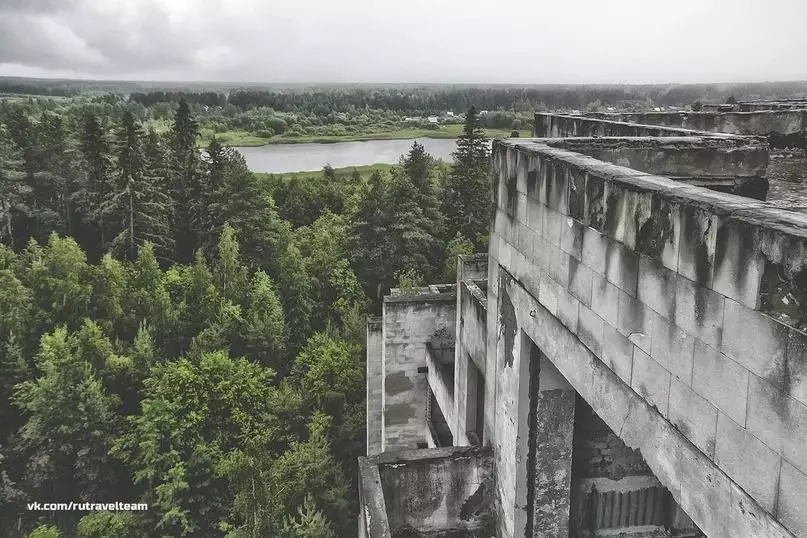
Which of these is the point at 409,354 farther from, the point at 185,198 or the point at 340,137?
the point at 340,137

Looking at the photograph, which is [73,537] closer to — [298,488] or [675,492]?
[298,488]

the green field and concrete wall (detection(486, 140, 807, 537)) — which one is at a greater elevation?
concrete wall (detection(486, 140, 807, 537))

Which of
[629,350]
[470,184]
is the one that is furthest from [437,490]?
[470,184]

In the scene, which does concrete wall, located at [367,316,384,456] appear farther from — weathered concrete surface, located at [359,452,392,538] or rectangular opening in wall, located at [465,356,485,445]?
weathered concrete surface, located at [359,452,392,538]

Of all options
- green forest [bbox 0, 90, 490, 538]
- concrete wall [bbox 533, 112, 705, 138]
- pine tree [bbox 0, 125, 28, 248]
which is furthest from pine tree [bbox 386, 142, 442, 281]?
concrete wall [bbox 533, 112, 705, 138]

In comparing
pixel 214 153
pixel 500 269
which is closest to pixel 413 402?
pixel 500 269


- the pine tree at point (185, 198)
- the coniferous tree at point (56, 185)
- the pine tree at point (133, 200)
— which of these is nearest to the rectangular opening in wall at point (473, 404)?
the pine tree at point (133, 200)
